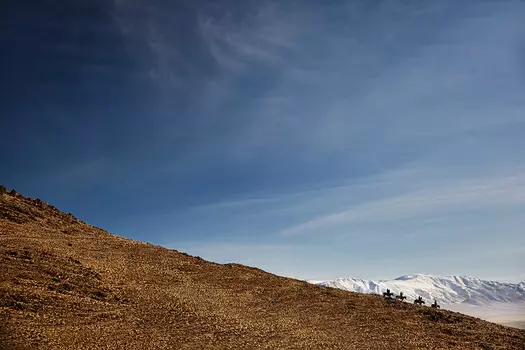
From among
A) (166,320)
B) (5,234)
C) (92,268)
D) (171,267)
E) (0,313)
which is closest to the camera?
(0,313)

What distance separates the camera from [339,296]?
44938mm

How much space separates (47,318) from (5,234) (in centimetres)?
1851

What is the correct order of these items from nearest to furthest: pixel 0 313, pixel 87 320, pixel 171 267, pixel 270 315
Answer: pixel 0 313 < pixel 87 320 < pixel 270 315 < pixel 171 267

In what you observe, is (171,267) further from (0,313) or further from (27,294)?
(0,313)

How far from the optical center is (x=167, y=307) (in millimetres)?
32906

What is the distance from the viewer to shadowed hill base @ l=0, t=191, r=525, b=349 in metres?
26.2

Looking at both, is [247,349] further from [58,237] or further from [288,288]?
[58,237]

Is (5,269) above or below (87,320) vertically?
above

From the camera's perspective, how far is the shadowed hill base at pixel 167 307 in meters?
26.2

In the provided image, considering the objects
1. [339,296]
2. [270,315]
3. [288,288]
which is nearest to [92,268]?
[270,315]

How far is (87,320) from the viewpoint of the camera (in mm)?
27438

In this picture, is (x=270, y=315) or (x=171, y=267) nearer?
(x=270, y=315)

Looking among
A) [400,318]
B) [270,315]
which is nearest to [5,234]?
[270,315]

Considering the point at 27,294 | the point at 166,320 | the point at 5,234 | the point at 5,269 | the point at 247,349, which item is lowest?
the point at 247,349
